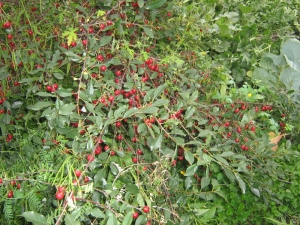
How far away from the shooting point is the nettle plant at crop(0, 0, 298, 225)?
1.31 m

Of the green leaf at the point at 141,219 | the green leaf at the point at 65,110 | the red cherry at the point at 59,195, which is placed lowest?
the green leaf at the point at 141,219

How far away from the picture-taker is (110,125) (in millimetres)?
1678

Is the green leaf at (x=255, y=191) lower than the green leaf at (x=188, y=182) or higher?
lower

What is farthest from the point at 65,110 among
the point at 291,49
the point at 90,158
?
the point at 291,49

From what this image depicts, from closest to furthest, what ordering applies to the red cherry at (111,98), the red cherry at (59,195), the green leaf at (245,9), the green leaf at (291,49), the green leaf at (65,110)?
1. the red cherry at (59,195)
2. the green leaf at (65,110)
3. the red cherry at (111,98)
4. the green leaf at (291,49)
5. the green leaf at (245,9)

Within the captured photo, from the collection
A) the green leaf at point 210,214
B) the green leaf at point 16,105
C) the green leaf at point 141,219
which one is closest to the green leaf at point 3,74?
the green leaf at point 16,105

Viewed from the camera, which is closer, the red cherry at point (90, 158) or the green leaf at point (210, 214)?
the red cherry at point (90, 158)

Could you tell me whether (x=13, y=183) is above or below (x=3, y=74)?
below

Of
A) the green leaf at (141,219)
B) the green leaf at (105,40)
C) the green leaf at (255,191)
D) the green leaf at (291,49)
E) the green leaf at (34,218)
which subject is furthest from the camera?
the green leaf at (291,49)

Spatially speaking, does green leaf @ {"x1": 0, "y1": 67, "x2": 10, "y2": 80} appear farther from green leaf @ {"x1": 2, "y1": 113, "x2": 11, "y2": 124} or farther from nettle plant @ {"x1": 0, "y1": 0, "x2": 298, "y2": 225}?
green leaf @ {"x1": 2, "y1": 113, "x2": 11, "y2": 124}

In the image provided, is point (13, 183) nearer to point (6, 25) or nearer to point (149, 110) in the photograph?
point (149, 110)

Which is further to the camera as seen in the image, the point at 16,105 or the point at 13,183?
the point at 16,105

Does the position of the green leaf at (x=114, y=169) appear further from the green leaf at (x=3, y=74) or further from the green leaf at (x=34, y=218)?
the green leaf at (x=3, y=74)

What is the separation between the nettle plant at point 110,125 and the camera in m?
A: 1.31
